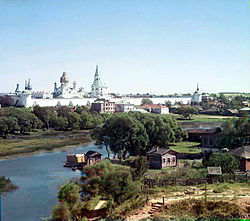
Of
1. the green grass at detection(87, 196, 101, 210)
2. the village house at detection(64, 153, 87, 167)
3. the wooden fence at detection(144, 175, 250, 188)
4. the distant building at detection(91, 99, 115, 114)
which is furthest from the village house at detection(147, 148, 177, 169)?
the distant building at detection(91, 99, 115, 114)

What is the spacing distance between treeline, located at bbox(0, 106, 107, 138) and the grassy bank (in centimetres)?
159

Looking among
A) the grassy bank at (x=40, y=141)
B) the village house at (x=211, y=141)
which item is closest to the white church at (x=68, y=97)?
the grassy bank at (x=40, y=141)

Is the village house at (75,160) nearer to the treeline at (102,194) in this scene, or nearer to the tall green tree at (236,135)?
the tall green tree at (236,135)

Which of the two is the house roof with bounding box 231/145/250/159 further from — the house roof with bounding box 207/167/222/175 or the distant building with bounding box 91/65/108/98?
the distant building with bounding box 91/65/108/98

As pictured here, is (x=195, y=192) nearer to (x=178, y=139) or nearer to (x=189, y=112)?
(x=178, y=139)

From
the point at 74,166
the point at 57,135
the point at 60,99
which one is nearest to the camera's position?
the point at 74,166

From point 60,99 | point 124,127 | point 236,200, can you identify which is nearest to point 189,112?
point 60,99

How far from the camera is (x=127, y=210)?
1443cm

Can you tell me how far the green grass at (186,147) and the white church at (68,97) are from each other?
4922cm

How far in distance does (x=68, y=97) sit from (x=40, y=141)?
5460 centimetres

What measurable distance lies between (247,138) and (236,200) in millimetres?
12650

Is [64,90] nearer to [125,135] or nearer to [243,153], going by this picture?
[125,135]

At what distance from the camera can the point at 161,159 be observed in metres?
24.3

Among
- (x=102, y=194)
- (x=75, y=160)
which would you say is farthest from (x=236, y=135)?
(x=102, y=194)
